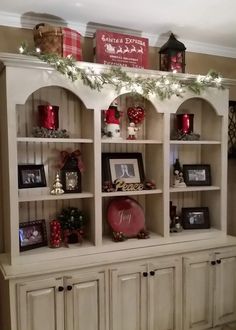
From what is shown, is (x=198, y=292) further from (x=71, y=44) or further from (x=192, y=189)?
(x=71, y=44)

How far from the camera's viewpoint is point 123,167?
262cm

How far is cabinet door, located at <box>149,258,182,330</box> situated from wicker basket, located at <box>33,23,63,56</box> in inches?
64.9

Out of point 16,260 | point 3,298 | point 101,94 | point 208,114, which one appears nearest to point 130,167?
point 101,94

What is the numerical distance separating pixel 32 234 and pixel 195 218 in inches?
55.3

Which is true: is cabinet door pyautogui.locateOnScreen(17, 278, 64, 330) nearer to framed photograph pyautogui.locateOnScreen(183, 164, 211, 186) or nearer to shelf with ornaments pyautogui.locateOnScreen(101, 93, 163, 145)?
shelf with ornaments pyautogui.locateOnScreen(101, 93, 163, 145)

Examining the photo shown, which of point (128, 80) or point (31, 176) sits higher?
point (128, 80)

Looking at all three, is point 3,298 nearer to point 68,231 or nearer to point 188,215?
point 68,231

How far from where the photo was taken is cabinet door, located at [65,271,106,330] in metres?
2.11

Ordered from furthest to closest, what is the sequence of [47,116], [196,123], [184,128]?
1. [196,123]
2. [184,128]
3. [47,116]

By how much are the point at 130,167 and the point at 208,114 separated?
35.0 inches

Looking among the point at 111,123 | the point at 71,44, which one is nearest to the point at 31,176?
the point at 111,123

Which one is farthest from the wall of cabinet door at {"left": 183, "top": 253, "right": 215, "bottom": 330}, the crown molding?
cabinet door at {"left": 183, "top": 253, "right": 215, "bottom": 330}

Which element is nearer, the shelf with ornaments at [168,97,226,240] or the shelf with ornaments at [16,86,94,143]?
the shelf with ornaments at [16,86,94,143]

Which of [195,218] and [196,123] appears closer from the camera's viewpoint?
[195,218]
